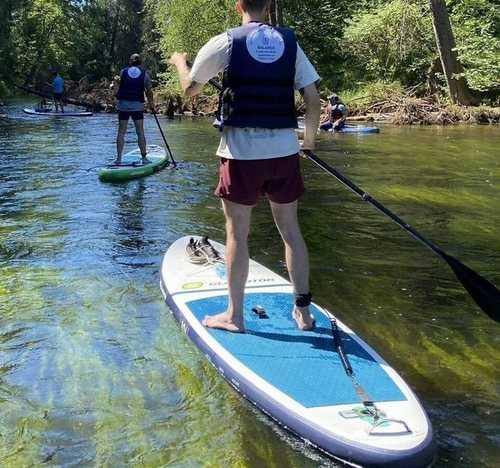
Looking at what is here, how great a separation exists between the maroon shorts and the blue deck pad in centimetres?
75

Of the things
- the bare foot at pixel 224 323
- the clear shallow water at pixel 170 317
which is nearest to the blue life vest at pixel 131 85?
the clear shallow water at pixel 170 317

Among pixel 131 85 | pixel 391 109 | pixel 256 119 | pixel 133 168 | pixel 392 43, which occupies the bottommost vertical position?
pixel 133 168

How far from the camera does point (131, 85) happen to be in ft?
32.3

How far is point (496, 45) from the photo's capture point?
73.7 feet

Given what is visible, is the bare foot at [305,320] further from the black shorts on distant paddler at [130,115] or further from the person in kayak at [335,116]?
the person in kayak at [335,116]

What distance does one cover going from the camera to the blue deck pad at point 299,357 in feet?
10.5

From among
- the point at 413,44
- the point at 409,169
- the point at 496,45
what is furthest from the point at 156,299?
the point at 413,44

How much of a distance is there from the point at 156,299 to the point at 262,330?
3.95ft

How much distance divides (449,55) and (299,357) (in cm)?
2180

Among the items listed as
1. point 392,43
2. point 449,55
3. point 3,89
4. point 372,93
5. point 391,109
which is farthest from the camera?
point 3,89

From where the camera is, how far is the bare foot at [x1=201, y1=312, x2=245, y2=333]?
387 cm

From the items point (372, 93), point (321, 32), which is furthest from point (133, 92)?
point (321, 32)

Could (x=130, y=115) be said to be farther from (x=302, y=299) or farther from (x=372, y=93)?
(x=372, y=93)

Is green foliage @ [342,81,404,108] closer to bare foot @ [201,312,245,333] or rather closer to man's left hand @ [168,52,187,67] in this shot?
man's left hand @ [168,52,187,67]
